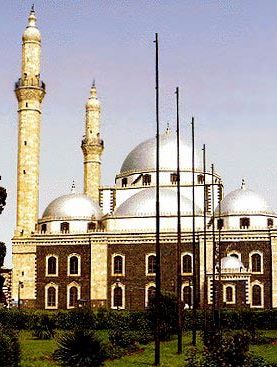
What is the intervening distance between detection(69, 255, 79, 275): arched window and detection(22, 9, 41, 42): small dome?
687 inches

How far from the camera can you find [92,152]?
6894 cm

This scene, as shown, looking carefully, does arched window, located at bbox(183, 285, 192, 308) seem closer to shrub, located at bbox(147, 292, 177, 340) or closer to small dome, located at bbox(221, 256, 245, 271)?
small dome, located at bbox(221, 256, 245, 271)

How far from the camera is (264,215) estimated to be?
58812 millimetres

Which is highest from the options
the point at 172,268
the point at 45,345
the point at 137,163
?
the point at 137,163

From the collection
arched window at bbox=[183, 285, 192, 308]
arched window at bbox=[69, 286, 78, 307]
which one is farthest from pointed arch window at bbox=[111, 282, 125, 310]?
arched window at bbox=[183, 285, 192, 308]

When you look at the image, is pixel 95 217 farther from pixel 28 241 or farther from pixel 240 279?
pixel 240 279

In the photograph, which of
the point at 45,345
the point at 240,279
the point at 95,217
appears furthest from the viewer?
the point at 95,217

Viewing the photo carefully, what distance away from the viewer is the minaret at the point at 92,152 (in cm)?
6881

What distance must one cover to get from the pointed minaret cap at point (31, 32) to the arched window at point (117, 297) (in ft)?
67.5

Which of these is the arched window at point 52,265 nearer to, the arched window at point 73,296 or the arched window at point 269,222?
the arched window at point 73,296

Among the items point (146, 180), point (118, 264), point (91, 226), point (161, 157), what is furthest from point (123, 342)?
point (161, 157)

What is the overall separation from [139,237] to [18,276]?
9.83m

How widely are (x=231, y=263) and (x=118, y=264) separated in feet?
29.5

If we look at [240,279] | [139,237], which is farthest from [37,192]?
[240,279]
